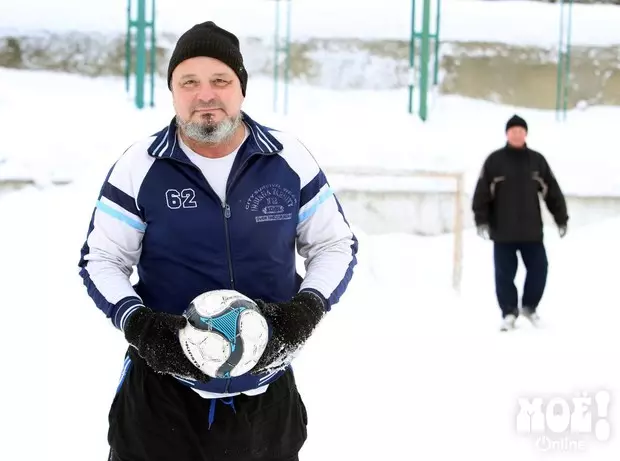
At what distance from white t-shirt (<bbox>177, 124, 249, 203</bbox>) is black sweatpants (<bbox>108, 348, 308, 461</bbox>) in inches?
20.0

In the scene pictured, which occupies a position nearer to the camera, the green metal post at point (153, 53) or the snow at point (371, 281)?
the snow at point (371, 281)

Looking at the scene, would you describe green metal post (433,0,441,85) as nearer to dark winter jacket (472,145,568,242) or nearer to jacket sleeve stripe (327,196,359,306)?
dark winter jacket (472,145,568,242)

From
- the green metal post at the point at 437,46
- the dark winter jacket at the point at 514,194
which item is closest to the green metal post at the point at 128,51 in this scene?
the green metal post at the point at 437,46

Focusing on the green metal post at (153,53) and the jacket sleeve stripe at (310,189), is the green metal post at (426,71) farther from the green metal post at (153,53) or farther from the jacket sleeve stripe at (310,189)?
the jacket sleeve stripe at (310,189)

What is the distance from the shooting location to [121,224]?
2301 mm

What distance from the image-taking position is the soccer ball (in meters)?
2.13

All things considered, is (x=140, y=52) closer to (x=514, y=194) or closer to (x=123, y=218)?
(x=514, y=194)

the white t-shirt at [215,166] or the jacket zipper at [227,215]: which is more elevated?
the white t-shirt at [215,166]

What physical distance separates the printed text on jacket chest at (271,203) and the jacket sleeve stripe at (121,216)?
0.91ft

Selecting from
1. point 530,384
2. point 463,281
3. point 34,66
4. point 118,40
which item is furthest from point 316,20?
point 530,384

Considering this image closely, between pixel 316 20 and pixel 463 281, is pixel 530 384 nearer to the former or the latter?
pixel 463 281

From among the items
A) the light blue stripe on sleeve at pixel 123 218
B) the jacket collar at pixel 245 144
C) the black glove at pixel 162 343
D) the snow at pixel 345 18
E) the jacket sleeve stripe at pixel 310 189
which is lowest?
the black glove at pixel 162 343

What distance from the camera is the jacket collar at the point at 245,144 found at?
2.33 meters

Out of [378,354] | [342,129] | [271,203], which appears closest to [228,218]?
[271,203]
